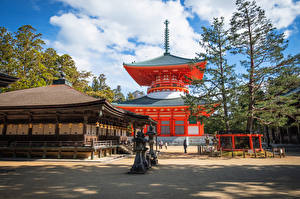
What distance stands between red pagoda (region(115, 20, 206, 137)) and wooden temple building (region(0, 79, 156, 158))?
14.7m

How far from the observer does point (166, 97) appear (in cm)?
3294

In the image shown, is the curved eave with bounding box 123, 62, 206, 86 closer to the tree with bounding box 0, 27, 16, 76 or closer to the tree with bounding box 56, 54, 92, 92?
the tree with bounding box 56, 54, 92, 92

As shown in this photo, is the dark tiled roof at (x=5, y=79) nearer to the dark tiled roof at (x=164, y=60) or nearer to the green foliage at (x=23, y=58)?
the green foliage at (x=23, y=58)

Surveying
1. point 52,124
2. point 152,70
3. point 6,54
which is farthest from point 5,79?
point 152,70

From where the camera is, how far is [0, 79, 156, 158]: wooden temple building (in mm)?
12641

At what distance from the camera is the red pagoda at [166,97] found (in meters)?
28.8

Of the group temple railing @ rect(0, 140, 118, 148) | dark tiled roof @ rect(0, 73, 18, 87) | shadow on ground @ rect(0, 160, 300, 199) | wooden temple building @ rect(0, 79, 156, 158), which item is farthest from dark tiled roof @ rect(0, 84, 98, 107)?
shadow on ground @ rect(0, 160, 300, 199)

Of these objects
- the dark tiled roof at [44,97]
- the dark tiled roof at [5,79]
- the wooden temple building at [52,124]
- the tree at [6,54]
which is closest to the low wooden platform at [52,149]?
the wooden temple building at [52,124]

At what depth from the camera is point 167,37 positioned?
43.0 meters

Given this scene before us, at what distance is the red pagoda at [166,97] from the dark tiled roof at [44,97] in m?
13.7

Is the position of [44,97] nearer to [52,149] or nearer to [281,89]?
[52,149]

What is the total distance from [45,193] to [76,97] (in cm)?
996

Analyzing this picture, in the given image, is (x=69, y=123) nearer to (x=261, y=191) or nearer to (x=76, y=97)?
(x=76, y=97)

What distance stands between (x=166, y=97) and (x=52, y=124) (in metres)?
21.8
